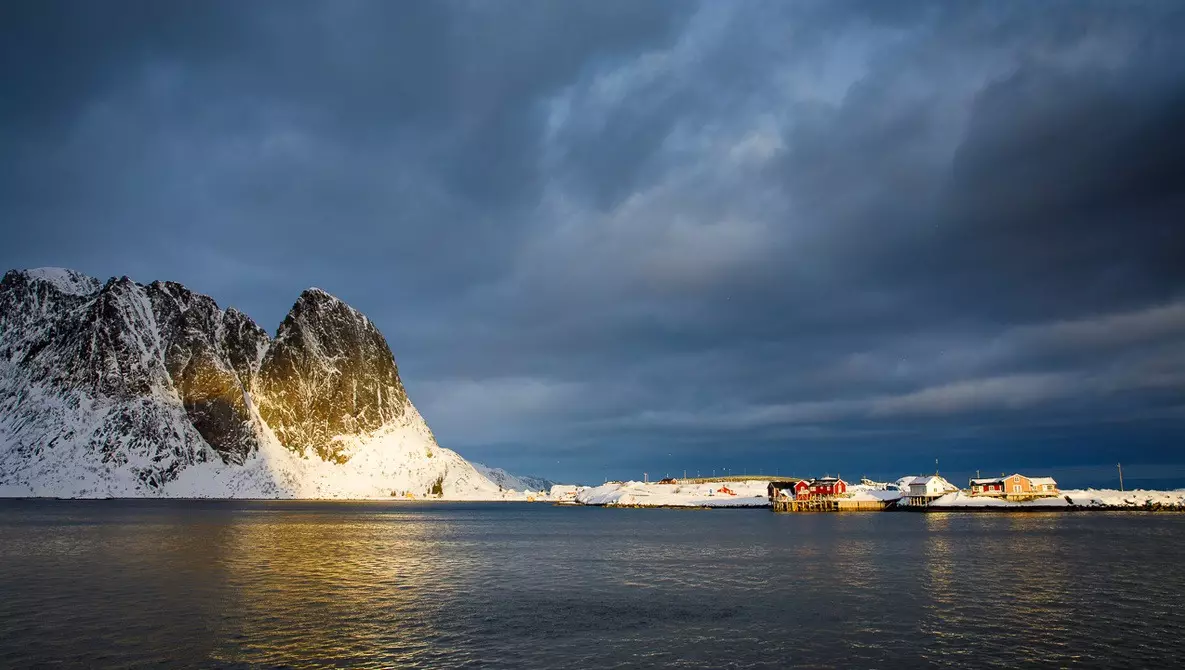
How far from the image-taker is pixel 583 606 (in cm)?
4625

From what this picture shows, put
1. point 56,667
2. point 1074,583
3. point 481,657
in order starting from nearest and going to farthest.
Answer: point 56,667 → point 481,657 → point 1074,583

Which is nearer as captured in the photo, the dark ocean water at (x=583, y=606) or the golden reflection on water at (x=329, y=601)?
the dark ocean water at (x=583, y=606)

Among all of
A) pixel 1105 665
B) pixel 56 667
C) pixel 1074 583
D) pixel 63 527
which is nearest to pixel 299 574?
pixel 56 667

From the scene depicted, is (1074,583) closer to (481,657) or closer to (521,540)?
(481,657)

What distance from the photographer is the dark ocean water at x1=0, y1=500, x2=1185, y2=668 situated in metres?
33.2

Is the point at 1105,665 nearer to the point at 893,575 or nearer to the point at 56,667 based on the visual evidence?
the point at 893,575

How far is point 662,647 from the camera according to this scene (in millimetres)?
34531

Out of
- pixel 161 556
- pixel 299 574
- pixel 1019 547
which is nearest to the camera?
pixel 299 574

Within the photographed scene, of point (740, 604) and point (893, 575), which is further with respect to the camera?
point (893, 575)

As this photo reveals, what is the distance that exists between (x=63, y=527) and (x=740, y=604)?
112355 mm

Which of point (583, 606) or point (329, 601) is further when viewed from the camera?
point (329, 601)

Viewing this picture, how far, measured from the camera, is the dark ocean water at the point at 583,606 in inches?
1307

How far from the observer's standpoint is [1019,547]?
91.6 metres

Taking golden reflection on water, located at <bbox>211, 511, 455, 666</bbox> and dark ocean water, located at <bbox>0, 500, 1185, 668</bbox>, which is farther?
golden reflection on water, located at <bbox>211, 511, 455, 666</bbox>
